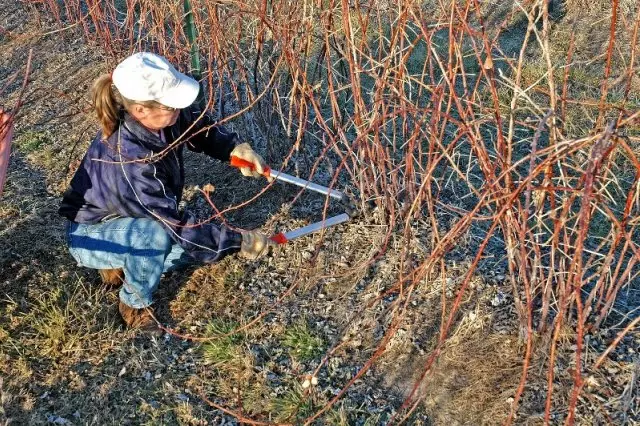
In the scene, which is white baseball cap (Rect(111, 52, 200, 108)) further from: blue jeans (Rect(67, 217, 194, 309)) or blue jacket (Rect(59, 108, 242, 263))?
blue jeans (Rect(67, 217, 194, 309))

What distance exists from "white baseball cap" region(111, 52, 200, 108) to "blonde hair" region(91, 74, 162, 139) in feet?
0.11

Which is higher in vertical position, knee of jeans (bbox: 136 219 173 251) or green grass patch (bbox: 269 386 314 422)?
knee of jeans (bbox: 136 219 173 251)

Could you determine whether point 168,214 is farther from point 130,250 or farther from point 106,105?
point 106,105

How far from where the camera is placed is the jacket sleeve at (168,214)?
2.42 m

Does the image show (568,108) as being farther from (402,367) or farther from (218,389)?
(218,389)

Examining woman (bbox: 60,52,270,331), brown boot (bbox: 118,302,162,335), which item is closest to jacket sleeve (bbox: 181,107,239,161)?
woman (bbox: 60,52,270,331)

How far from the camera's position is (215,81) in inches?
156

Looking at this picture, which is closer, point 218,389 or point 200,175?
point 218,389

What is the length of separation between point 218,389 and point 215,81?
87.3 inches

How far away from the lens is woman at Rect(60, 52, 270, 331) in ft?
7.93

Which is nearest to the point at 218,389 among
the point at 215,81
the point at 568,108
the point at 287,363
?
the point at 287,363

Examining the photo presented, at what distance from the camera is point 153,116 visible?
247 cm

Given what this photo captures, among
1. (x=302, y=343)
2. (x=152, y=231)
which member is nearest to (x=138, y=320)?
(x=152, y=231)

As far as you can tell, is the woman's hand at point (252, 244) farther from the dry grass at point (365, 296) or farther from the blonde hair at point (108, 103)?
the blonde hair at point (108, 103)
